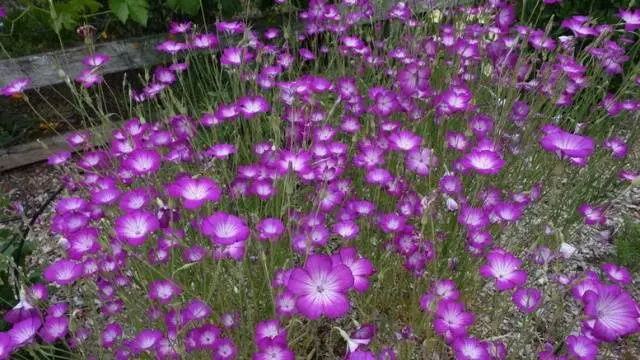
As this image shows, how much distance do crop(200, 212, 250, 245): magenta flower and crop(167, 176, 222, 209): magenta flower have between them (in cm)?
6

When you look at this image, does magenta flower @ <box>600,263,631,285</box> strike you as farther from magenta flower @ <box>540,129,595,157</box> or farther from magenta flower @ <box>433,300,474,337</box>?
magenta flower @ <box>433,300,474,337</box>

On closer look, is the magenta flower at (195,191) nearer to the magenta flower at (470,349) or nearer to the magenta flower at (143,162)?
the magenta flower at (143,162)

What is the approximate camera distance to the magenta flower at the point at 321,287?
1.17 meters

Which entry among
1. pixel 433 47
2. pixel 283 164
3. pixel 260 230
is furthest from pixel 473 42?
pixel 260 230

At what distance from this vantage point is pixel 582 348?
1242 millimetres

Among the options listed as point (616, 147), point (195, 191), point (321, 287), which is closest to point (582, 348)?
point (321, 287)

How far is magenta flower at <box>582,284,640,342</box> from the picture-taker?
1205 mm

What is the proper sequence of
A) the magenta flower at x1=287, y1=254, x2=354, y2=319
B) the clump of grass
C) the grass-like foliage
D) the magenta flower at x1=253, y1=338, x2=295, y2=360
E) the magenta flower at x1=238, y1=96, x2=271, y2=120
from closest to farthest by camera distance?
1. the magenta flower at x1=287, y1=254, x2=354, y2=319
2. the magenta flower at x1=253, y1=338, x2=295, y2=360
3. the grass-like foliage
4. the magenta flower at x1=238, y1=96, x2=271, y2=120
5. the clump of grass

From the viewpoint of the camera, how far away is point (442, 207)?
6.79 feet

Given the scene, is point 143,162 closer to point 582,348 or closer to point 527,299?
point 527,299

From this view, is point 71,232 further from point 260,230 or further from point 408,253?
point 408,253

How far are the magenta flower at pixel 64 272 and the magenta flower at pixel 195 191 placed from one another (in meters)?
0.33

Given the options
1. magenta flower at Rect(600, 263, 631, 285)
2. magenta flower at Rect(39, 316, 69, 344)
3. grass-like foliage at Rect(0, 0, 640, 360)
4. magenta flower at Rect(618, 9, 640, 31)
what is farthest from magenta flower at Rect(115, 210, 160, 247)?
magenta flower at Rect(618, 9, 640, 31)

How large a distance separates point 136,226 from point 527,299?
1.01m
